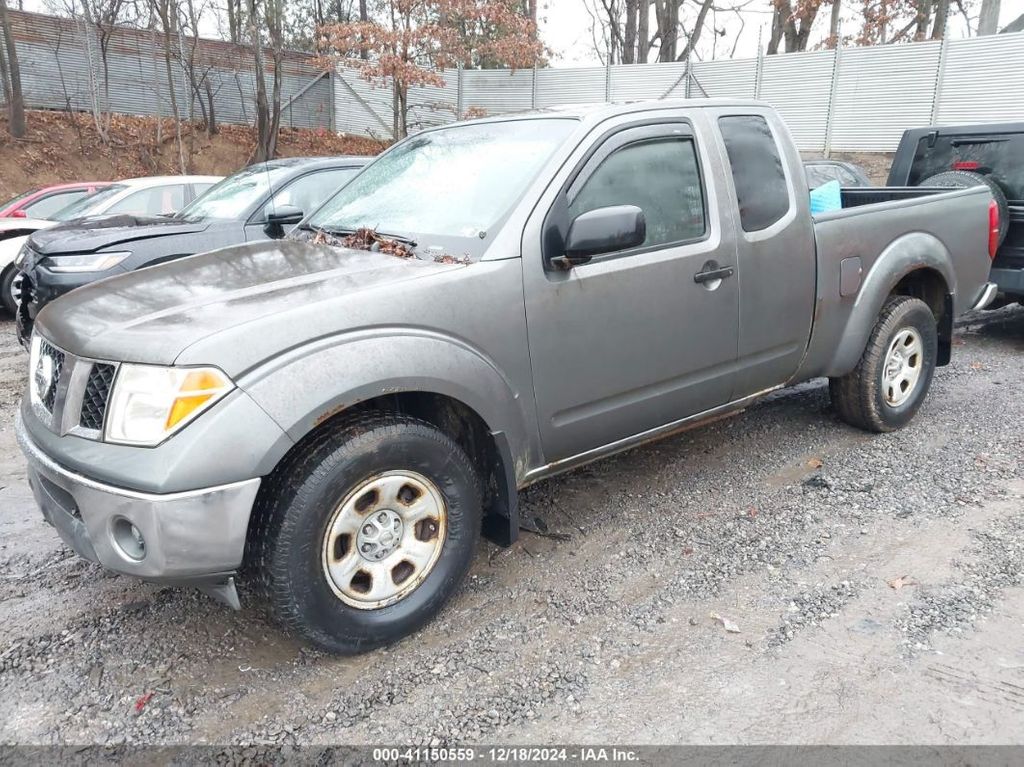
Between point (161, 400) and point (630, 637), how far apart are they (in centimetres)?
185

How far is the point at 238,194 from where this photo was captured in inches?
282

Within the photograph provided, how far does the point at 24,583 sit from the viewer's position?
327cm

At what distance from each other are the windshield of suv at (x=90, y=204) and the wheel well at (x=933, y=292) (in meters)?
7.82

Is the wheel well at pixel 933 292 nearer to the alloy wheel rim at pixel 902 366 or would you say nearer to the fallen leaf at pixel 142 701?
the alloy wheel rim at pixel 902 366

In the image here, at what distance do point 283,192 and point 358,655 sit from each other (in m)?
5.21

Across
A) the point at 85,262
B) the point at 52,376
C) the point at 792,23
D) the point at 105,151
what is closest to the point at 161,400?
the point at 52,376

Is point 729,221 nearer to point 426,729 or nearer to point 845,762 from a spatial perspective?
point 845,762

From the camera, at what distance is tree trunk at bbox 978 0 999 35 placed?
22.0m

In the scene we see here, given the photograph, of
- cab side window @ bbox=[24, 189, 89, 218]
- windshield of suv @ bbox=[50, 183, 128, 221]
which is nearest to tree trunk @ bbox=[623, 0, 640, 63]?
cab side window @ bbox=[24, 189, 89, 218]

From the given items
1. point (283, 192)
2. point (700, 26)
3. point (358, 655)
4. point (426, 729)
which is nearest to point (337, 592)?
point (358, 655)

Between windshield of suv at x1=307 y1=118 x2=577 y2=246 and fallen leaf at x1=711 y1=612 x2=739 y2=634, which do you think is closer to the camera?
fallen leaf at x1=711 y1=612 x2=739 y2=634

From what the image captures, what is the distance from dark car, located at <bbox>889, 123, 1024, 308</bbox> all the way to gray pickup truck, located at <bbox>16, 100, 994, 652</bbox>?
3.01 m

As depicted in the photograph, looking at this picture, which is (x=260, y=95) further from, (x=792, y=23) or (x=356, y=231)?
(x=792, y=23)

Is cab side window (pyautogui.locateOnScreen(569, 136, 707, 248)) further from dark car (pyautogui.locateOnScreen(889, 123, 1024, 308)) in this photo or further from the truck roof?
dark car (pyautogui.locateOnScreen(889, 123, 1024, 308))
